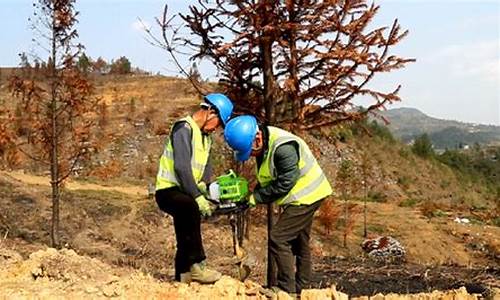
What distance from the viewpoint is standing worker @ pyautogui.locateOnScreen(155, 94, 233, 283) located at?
5.90 metres

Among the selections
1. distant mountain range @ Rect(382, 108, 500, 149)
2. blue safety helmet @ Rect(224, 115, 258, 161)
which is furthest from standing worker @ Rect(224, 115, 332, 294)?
distant mountain range @ Rect(382, 108, 500, 149)

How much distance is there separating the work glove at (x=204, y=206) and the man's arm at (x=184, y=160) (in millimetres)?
46

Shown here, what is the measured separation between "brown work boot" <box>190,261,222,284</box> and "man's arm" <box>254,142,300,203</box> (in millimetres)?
794

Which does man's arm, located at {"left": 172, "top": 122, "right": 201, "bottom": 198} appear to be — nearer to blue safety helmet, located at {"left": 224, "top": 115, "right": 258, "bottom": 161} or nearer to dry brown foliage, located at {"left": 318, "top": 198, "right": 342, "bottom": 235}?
blue safety helmet, located at {"left": 224, "top": 115, "right": 258, "bottom": 161}

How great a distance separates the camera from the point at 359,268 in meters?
12.3

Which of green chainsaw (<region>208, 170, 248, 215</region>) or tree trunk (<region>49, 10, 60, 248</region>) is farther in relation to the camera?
tree trunk (<region>49, 10, 60, 248</region>)

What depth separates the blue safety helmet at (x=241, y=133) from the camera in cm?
596

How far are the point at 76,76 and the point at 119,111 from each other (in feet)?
86.3

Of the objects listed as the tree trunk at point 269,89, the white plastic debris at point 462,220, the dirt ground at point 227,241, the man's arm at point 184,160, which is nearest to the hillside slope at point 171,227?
the dirt ground at point 227,241

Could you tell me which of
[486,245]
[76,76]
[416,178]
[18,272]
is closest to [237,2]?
[18,272]

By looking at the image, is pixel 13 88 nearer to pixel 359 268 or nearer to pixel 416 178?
pixel 359 268

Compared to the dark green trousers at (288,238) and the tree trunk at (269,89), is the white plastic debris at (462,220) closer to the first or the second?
the tree trunk at (269,89)

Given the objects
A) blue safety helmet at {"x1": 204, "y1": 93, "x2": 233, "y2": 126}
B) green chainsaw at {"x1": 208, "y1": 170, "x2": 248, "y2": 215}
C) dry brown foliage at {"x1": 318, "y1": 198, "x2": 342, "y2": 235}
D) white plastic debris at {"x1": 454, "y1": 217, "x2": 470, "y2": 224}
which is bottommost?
white plastic debris at {"x1": 454, "y1": 217, "x2": 470, "y2": 224}

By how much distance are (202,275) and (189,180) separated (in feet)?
2.87
